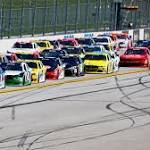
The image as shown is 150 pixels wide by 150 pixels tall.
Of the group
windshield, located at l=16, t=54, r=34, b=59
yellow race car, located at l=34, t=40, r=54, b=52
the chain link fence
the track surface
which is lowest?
the track surface

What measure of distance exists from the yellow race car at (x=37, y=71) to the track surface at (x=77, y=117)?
1.41 m

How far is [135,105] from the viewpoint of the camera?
89.8 feet

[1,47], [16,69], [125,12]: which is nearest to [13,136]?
[16,69]

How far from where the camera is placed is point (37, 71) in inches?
1379

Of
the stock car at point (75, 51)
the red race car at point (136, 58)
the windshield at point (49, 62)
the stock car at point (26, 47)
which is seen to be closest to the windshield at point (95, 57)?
the stock car at point (75, 51)

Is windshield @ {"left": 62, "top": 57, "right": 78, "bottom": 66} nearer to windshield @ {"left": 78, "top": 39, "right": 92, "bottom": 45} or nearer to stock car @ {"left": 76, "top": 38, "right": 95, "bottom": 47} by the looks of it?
stock car @ {"left": 76, "top": 38, "right": 95, "bottom": 47}

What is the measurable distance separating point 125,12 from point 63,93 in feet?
184

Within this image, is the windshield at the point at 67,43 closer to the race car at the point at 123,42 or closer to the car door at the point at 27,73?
the race car at the point at 123,42

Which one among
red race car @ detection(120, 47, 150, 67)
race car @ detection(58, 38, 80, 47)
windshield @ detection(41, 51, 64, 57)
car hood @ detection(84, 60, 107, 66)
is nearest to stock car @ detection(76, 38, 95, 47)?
race car @ detection(58, 38, 80, 47)

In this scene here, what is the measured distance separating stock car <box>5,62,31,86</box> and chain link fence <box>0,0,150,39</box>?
19.2 meters

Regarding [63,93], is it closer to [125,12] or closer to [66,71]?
[66,71]

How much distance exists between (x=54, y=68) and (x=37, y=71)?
2.59 meters

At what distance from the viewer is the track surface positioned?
18547mm

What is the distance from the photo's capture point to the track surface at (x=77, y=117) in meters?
18.5
